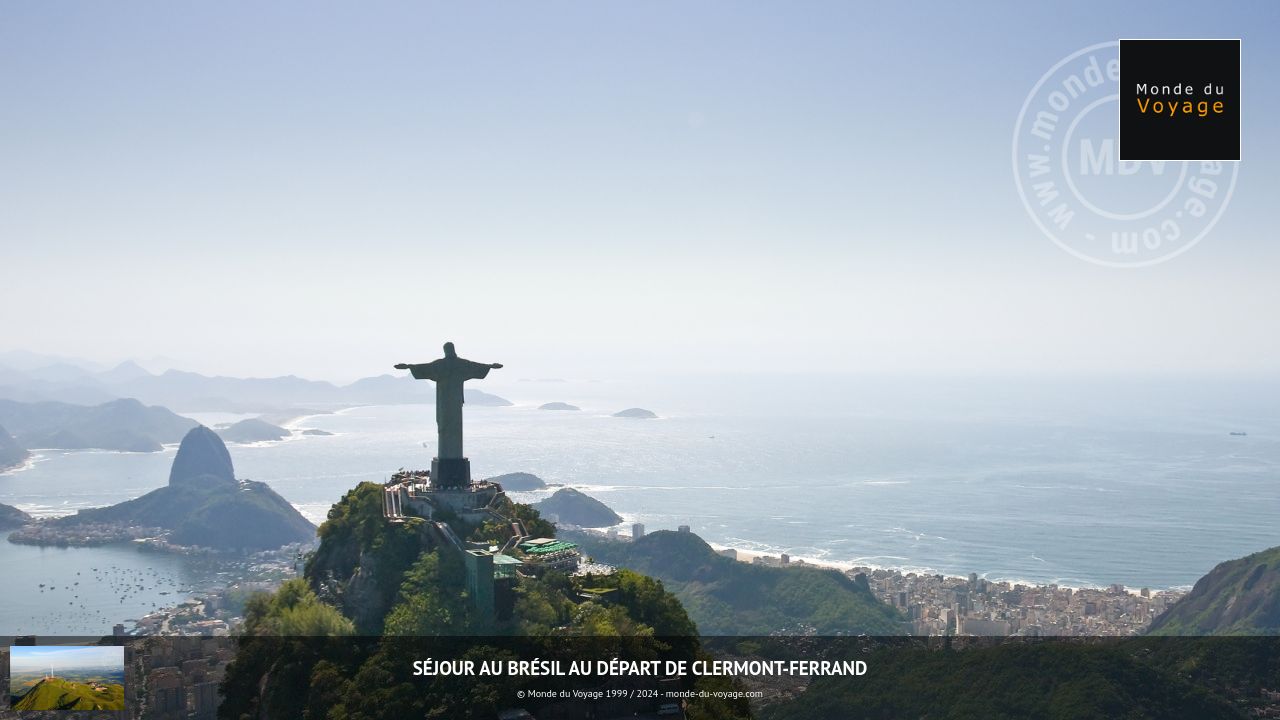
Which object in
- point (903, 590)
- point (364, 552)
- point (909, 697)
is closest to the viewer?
point (364, 552)

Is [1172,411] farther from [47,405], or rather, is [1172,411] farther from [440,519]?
[47,405]

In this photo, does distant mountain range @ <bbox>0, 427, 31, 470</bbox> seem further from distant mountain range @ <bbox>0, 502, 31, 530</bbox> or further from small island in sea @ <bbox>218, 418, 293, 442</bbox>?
distant mountain range @ <bbox>0, 502, 31, 530</bbox>

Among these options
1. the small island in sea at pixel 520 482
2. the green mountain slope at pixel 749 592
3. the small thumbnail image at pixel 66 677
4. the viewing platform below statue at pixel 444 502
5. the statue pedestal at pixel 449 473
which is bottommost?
the green mountain slope at pixel 749 592

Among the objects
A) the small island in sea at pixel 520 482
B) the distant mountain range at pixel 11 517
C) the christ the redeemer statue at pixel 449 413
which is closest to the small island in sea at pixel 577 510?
the small island in sea at pixel 520 482

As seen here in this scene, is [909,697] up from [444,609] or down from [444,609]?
down

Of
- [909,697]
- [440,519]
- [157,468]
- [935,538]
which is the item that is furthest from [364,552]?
[157,468]

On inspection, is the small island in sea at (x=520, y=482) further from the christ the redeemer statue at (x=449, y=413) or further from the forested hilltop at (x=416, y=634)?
the forested hilltop at (x=416, y=634)

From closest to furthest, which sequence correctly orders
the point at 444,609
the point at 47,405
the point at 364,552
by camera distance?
the point at 444,609, the point at 364,552, the point at 47,405

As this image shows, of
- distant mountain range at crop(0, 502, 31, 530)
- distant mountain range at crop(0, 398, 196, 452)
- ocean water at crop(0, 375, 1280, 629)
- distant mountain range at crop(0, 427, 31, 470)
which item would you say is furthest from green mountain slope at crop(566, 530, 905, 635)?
distant mountain range at crop(0, 398, 196, 452)

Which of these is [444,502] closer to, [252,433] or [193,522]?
[193,522]
